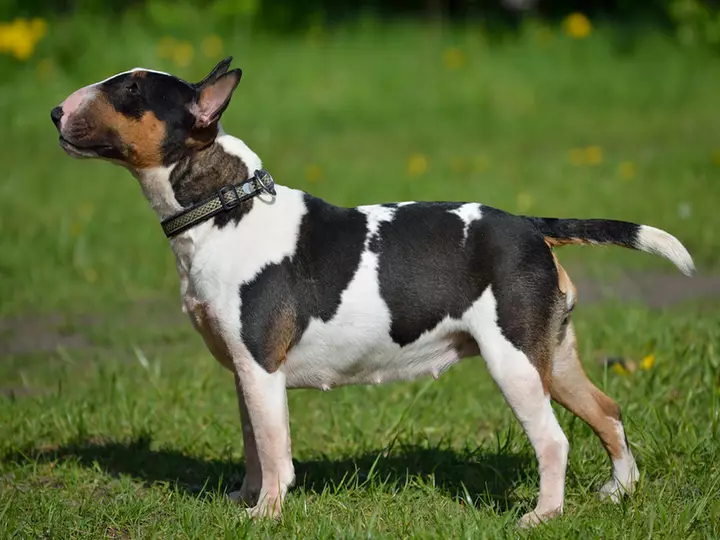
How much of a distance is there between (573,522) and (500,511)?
42 centimetres

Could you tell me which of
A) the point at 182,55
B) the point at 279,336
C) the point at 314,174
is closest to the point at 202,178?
the point at 279,336

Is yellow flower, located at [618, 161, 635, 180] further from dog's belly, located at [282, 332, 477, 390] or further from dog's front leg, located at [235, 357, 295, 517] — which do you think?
dog's front leg, located at [235, 357, 295, 517]

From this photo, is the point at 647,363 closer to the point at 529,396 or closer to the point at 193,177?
the point at 529,396

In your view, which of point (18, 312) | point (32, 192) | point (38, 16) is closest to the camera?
point (18, 312)

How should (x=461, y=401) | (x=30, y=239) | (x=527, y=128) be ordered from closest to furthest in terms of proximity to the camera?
(x=461, y=401), (x=30, y=239), (x=527, y=128)

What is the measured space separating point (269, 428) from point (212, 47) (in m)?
9.65

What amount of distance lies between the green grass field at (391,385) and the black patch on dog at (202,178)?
1.10 meters

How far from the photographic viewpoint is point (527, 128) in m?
11.3

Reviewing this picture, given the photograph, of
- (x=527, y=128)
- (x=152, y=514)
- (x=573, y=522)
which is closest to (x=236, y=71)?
(x=152, y=514)

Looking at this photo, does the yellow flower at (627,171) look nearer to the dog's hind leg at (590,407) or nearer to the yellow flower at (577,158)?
the yellow flower at (577,158)

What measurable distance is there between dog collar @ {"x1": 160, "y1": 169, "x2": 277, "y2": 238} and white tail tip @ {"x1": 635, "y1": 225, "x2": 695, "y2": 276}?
1.36 metres

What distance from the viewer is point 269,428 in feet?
12.8

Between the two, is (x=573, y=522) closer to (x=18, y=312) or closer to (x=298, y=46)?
(x=18, y=312)

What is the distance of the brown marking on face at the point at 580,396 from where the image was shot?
4129 millimetres
